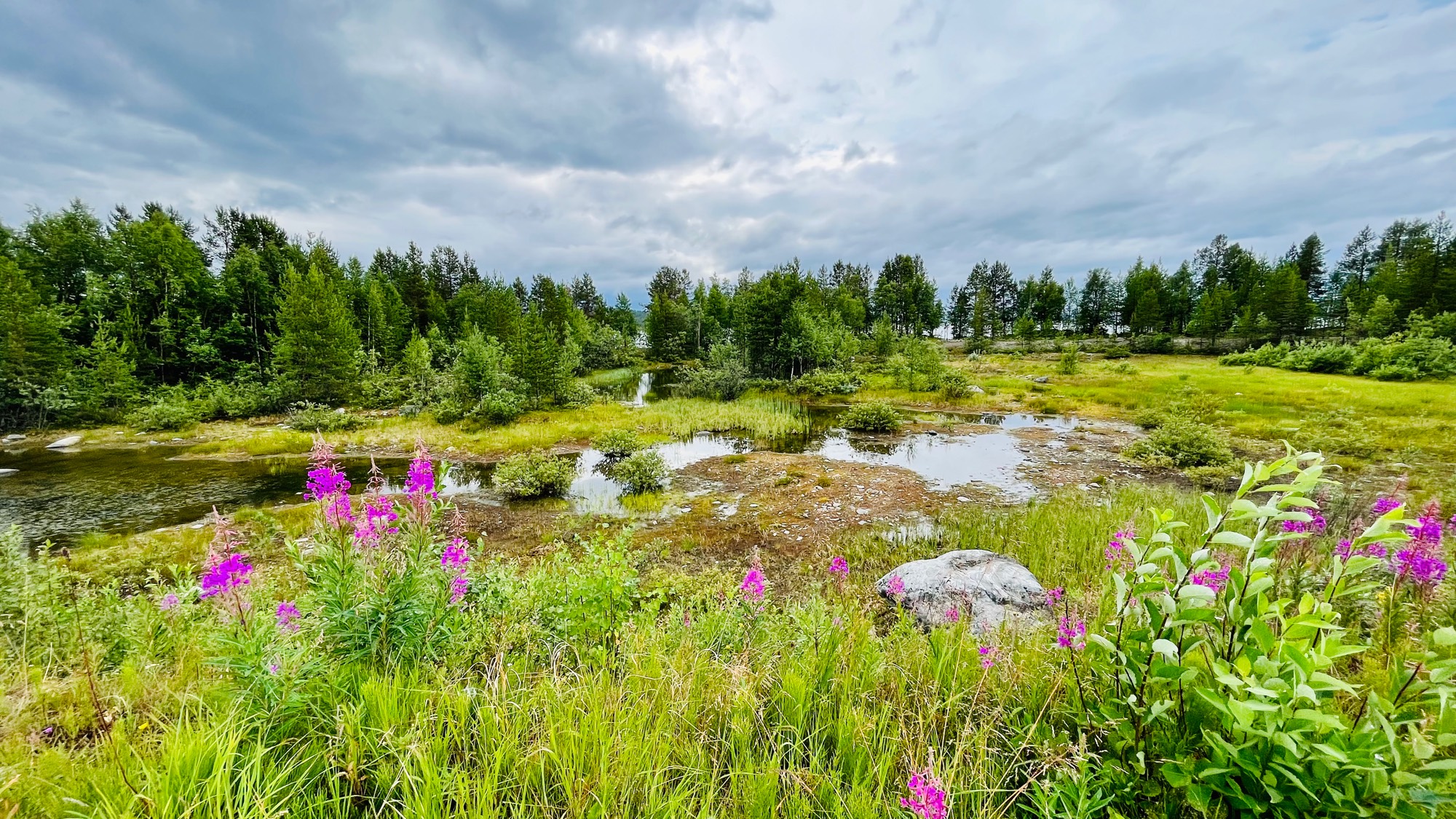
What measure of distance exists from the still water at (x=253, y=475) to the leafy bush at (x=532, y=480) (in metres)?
0.50

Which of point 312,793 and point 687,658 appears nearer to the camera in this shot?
point 312,793

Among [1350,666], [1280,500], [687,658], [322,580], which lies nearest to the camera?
[1280,500]

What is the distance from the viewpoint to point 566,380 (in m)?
32.3

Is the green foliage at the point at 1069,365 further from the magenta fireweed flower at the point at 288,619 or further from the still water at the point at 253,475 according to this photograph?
the magenta fireweed flower at the point at 288,619

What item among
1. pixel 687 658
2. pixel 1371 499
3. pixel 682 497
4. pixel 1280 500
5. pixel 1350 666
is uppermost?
pixel 1280 500

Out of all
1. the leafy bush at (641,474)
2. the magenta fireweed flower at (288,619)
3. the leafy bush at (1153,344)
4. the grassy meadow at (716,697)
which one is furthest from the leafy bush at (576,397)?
the leafy bush at (1153,344)

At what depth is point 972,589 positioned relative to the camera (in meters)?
6.05

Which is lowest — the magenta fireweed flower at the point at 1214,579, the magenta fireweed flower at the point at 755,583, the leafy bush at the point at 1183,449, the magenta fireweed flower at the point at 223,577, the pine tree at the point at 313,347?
the leafy bush at the point at 1183,449

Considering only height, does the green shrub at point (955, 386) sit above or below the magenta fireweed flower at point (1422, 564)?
below

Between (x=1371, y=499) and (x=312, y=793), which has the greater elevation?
(x=312, y=793)

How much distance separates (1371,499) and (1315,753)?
11604mm

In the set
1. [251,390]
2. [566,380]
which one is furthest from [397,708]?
[251,390]

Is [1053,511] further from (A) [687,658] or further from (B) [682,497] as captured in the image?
(A) [687,658]

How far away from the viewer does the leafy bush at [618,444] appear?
18016 mm
